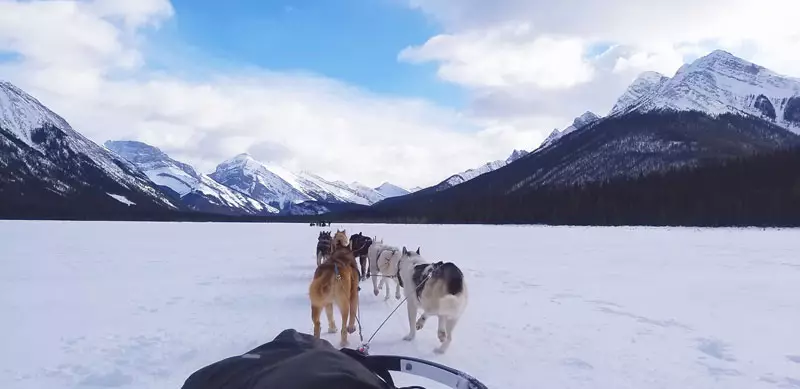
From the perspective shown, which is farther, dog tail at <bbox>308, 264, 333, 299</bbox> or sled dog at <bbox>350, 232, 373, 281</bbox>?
sled dog at <bbox>350, 232, 373, 281</bbox>

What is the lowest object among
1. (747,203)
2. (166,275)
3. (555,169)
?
(166,275)

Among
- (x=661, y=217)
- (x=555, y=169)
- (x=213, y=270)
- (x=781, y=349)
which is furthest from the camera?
(x=555, y=169)


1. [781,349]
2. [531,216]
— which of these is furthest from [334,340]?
[531,216]

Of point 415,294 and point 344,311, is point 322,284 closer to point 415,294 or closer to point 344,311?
point 344,311

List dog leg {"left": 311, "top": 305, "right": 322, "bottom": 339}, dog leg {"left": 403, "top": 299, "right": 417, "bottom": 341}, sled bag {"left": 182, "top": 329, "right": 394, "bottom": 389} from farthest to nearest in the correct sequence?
dog leg {"left": 403, "top": 299, "right": 417, "bottom": 341}, dog leg {"left": 311, "top": 305, "right": 322, "bottom": 339}, sled bag {"left": 182, "top": 329, "right": 394, "bottom": 389}

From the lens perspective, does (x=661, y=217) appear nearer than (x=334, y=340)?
No

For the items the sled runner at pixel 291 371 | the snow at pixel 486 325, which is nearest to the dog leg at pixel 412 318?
the snow at pixel 486 325

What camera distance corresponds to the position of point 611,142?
178m

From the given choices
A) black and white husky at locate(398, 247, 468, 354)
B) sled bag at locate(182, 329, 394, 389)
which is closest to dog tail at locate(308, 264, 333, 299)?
black and white husky at locate(398, 247, 468, 354)

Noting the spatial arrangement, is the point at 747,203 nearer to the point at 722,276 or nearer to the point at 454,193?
the point at 722,276

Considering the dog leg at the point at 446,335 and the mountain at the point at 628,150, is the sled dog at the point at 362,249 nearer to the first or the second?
the dog leg at the point at 446,335

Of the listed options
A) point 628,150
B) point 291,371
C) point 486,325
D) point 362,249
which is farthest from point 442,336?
point 628,150

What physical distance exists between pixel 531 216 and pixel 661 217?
22.2m

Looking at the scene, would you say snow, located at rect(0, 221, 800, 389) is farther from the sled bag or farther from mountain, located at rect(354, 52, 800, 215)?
mountain, located at rect(354, 52, 800, 215)
